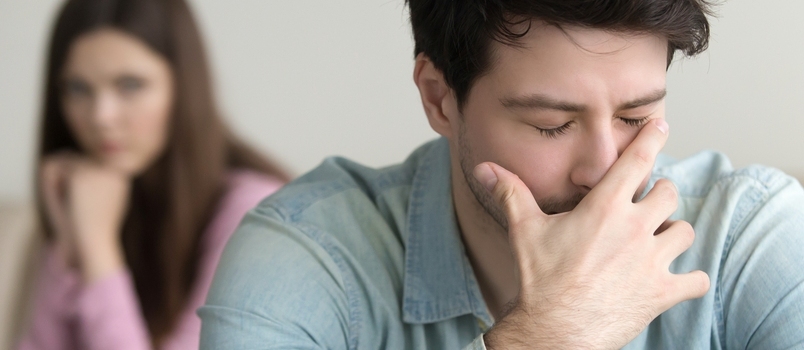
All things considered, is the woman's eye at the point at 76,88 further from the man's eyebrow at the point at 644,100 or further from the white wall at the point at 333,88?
the man's eyebrow at the point at 644,100

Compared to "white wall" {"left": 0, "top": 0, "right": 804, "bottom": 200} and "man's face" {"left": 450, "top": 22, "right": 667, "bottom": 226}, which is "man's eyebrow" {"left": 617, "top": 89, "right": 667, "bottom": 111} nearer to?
"man's face" {"left": 450, "top": 22, "right": 667, "bottom": 226}

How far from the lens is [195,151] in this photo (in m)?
2.01

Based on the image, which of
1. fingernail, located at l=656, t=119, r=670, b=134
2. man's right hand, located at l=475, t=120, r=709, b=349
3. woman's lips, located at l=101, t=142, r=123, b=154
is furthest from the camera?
woman's lips, located at l=101, t=142, r=123, b=154

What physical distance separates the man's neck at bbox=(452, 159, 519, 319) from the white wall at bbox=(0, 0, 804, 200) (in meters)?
0.82

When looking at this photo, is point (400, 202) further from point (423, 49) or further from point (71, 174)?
point (71, 174)

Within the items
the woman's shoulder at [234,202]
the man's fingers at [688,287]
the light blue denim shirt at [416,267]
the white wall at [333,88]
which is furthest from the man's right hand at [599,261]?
the woman's shoulder at [234,202]

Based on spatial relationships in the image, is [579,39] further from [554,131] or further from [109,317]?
[109,317]

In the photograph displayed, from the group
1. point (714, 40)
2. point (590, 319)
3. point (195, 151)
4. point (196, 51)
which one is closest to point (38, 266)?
point (195, 151)

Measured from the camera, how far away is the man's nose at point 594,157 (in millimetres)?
982

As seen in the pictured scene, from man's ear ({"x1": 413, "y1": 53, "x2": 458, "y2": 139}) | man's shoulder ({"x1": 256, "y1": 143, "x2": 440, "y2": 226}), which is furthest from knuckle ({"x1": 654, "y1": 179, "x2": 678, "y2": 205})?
man's shoulder ({"x1": 256, "y1": 143, "x2": 440, "y2": 226})

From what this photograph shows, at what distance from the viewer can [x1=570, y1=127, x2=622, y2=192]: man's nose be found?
982mm

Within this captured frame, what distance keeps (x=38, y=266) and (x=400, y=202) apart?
1.40 meters

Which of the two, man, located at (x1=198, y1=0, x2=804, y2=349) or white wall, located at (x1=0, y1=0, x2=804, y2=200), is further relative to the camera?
white wall, located at (x1=0, y1=0, x2=804, y2=200)

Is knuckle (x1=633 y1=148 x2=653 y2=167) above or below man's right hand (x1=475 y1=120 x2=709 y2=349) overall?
above
